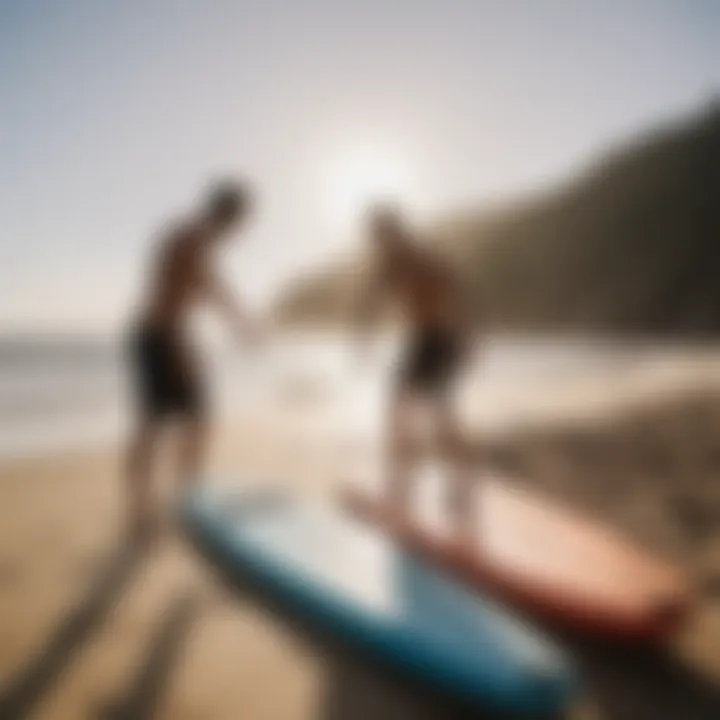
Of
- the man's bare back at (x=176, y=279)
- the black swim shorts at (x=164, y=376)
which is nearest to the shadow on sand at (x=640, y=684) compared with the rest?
the black swim shorts at (x=164, y=376)

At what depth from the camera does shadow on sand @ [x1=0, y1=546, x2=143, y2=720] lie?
2094 mm

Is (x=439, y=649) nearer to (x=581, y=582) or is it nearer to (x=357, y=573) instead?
(x=357, y=573)

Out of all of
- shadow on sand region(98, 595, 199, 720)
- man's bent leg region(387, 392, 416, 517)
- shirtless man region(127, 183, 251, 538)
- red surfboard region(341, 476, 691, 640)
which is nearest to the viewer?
shadow on sand region(98, 595, 199, 720)

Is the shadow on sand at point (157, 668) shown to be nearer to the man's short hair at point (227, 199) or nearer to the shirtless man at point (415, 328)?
the shirtless man at point (415, 328)

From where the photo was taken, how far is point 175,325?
344 centimetres

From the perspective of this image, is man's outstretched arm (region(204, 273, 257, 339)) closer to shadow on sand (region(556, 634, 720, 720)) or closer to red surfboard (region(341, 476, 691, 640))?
red surfboard (region(341, 476, 691, 640))


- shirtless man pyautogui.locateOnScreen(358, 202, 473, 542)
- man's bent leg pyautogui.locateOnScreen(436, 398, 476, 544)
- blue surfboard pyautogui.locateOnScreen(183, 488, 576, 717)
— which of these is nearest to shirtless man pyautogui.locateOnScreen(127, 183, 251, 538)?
blue surfboard pyautogui.locateOnScreen(183, 488, 576, 717)

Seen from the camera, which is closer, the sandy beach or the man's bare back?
the sandy beach

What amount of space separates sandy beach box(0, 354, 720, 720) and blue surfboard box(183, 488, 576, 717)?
126 mm

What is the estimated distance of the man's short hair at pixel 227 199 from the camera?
3.31 m

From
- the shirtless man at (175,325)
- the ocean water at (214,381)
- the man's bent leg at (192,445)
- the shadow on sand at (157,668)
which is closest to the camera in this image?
the shadow on sand at (157,668)

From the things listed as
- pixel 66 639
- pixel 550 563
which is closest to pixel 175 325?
pixel 66 639

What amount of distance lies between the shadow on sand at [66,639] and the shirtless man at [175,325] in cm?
40

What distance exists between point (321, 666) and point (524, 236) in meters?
39.8
